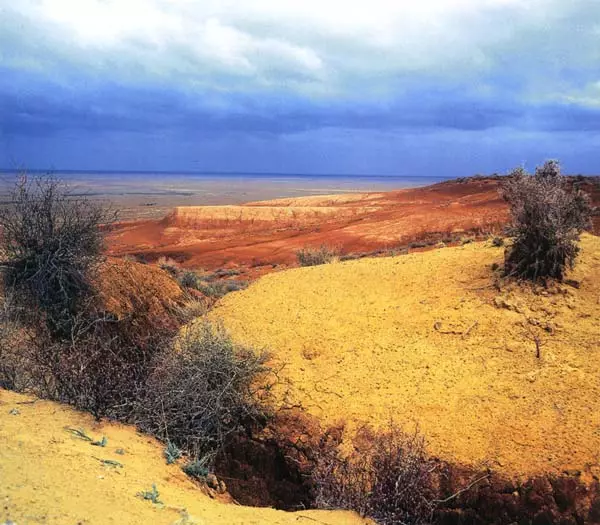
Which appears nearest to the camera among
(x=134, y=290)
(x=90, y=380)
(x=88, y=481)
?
(x=88, y=481)

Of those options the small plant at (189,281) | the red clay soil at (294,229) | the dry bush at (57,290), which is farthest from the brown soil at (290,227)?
the dry bush at (57,290)

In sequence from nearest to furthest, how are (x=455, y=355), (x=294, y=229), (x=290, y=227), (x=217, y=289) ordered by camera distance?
(x=455, y=355) → (x=217, y=289) → (x=294, y=229) → (x=290, y=227)

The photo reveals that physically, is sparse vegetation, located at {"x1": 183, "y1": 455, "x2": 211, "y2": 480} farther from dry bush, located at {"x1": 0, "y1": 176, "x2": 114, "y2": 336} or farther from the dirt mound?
the dirt mound

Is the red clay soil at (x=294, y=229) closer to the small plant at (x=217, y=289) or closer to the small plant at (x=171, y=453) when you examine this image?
the small plant at (x=217, y=289)

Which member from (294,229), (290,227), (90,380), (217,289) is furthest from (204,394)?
(290,227)

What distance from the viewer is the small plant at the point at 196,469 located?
518 cm

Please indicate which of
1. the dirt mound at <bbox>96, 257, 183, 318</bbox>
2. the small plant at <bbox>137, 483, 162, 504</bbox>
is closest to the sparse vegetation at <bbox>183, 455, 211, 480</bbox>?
the small plant at <bbox>137, 483, 162, 504</bbox>

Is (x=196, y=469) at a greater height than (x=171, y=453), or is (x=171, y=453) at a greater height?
(x=171, y=453)

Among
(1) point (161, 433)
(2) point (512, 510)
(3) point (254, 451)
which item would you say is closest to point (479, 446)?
(2) point (512, 510)

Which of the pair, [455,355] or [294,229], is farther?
[294,229]

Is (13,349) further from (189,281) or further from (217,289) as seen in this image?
(217,289)

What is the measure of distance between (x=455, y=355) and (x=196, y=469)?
3.09 meters

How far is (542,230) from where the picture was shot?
22.7 feet

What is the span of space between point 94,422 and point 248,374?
1.71m
